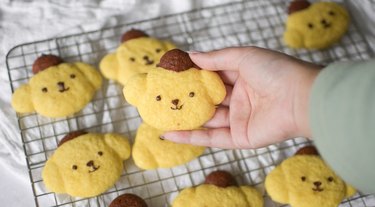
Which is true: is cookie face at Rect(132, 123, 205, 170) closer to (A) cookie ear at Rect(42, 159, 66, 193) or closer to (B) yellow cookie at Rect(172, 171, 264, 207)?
(B) yellow cookie at Rect(172, 171, 264, 207)

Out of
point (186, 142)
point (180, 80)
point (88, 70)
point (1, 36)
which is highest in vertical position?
point (1, 36)

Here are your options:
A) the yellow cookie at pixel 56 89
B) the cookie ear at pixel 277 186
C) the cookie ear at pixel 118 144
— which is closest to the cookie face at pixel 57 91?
the yellow cookie at pixel 56 89

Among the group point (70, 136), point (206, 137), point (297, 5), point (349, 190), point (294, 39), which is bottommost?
point (349, 190)

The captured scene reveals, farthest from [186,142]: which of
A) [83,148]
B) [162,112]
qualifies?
[83,148]

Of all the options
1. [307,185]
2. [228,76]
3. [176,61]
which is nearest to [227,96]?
[228,76]

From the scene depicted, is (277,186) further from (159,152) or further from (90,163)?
(90,163)

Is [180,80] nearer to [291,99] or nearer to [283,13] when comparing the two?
[291,99]
